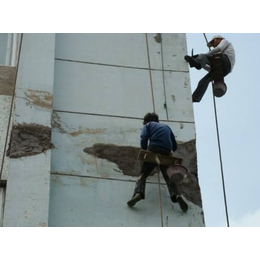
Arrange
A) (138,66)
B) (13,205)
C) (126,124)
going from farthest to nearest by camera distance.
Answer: (138,66) → (126,124) → (13,205)

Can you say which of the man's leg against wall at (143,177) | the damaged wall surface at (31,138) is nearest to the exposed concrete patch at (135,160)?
the man's leg against wall at (143,177)

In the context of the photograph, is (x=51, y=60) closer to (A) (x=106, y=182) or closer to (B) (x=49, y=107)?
(B) (x=49, y=107)

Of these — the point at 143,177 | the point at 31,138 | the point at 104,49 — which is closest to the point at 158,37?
the point at 104,49

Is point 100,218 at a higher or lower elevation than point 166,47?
lower

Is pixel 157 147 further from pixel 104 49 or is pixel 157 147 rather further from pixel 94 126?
pixel 104 49

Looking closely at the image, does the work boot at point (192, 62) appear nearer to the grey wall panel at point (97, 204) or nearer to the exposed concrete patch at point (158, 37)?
the exposed concrete patch at point (158, 37)

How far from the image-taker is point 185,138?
10.8 metres

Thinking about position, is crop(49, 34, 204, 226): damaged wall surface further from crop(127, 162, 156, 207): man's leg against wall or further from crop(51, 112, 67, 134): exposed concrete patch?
crop(127, 162, 156, 207): man's leg against wall

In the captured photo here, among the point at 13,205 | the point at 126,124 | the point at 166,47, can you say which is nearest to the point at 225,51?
the point at 166,47

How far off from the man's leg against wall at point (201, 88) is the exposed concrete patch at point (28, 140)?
2.09 m

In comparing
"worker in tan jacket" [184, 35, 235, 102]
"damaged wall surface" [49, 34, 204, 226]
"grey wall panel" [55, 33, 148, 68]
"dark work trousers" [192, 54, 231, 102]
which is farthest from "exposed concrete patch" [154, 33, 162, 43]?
"dark work trousers" [192, 54, 231, 102]

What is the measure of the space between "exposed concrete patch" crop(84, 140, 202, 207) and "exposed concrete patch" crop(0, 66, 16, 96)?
132 centimetres

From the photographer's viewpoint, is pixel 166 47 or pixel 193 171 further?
pixel 166 47

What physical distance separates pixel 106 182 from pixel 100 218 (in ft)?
1.80
